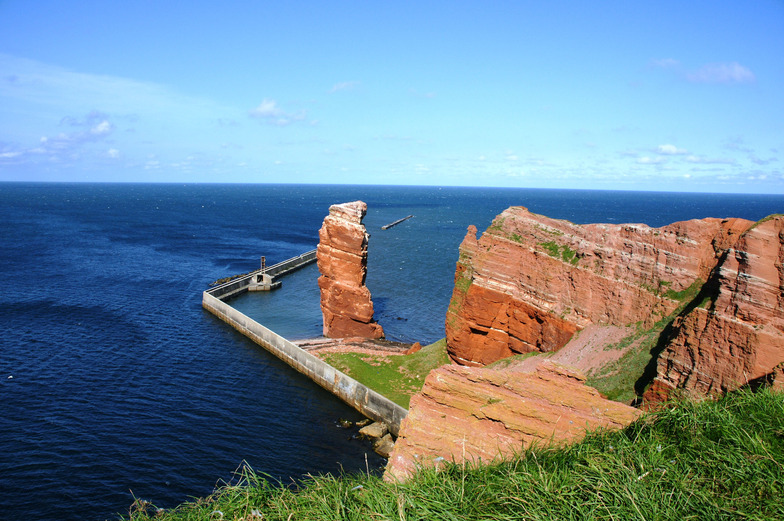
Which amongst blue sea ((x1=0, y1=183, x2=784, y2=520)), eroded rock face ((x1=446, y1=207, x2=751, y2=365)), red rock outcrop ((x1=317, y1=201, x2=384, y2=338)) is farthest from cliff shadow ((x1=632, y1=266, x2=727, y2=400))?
red rock outcrop ((x1=317, y1=201, x2=384, y2=338))

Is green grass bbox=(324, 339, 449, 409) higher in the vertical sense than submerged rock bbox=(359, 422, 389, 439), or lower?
higher

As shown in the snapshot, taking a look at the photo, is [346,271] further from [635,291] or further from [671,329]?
[671,329]

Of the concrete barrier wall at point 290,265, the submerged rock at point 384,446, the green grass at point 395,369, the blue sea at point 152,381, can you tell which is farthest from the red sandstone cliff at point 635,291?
the concrete barrier wall at point 290,265

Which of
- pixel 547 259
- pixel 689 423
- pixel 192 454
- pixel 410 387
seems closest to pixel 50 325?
pixel 192 454

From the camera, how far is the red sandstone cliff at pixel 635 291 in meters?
20.0

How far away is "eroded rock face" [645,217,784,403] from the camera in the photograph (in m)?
19.3

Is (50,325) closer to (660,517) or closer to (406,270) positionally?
(406,270)

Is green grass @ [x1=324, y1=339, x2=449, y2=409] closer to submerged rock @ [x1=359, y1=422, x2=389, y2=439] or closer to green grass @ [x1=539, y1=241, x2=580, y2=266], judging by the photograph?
submerged rock @ [x1=359, y1=422, x2=389, y2=439]

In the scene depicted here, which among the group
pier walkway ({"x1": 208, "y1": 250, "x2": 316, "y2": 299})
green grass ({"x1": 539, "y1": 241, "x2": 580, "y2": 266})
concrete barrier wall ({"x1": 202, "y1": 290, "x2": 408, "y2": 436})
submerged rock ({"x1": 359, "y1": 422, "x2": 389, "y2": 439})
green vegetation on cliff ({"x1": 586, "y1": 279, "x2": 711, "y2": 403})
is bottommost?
submerged rock ({"x1": 359, "y1": 422, "x2": 389, "y2": 439})

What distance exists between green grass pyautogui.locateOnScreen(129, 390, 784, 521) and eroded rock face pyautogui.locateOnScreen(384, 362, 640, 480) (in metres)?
1.47

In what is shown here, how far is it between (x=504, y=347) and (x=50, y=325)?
156 feet

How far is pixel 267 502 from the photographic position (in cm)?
1356

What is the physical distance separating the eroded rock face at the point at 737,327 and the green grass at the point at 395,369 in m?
18.7

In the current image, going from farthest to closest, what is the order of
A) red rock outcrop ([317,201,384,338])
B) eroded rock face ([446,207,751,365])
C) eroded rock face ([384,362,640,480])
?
red rock outcrop ([317,201,384,338])
eroded rock face ([446,207,751,365])
eroded rock face ([384,362,640,480])
